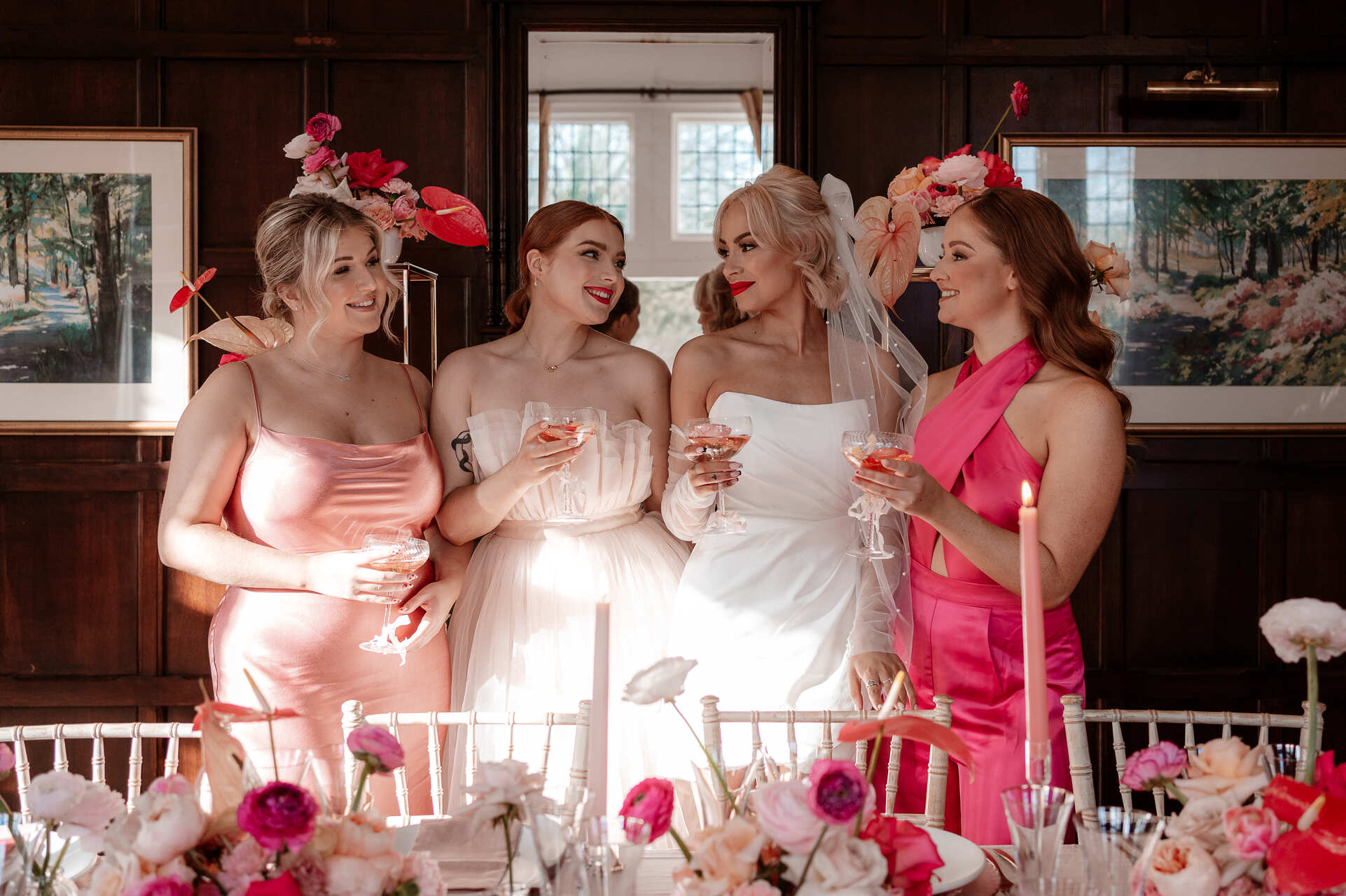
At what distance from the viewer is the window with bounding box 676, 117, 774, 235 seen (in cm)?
354

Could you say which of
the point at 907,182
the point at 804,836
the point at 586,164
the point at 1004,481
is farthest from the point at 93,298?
the point at 804,836

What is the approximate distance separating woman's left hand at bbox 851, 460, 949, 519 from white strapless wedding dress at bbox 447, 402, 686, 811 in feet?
2.47

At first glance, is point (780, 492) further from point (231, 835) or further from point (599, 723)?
point (231, 835)

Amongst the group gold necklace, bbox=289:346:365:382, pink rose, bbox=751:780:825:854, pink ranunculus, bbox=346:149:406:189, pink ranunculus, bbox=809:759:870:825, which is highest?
pink ranunculus, bbox=346:149:406:189

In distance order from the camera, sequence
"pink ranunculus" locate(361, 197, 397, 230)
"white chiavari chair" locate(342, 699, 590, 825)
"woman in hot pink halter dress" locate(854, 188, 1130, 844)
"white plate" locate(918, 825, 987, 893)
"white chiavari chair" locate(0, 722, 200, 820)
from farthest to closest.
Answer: "pink ranunculus" locate(361, 197, 397, 230) → "woman in hot pink halter dress" locate(854, 188, 1130, 844) → "white chiavari chair" locate(0, 722, 200, 820) → "white chiavari chair" locate(342, 699, 590, 825) → "white plate" locate(918, 825, 987, 893)

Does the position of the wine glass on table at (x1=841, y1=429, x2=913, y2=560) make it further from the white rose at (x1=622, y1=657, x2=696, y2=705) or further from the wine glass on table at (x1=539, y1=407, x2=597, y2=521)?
the white rose at (x1=622, y1=657, x2=696, y2=705)

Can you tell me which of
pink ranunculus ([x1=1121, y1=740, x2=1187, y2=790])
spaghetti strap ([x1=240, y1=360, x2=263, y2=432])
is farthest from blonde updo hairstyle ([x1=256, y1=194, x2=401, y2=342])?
pink ranunculus ([x1=1121, y1=740, x2=1187, y2=790])

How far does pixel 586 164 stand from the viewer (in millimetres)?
3553

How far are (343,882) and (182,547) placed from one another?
1518mm

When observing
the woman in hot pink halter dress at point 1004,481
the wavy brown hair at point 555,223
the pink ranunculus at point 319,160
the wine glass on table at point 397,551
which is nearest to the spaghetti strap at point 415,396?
the wavy brown hair at point 555,223

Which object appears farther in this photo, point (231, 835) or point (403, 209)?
point (403, 209)

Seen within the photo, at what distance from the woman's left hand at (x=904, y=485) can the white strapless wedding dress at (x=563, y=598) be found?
0.75 m

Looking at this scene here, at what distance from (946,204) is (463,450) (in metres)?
1.34

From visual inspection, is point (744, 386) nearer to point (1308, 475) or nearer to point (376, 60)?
point (376, 60)
